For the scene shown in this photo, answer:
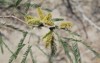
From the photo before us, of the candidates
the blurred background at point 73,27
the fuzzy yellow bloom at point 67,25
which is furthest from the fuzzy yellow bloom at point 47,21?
the blurred background at point 73,27

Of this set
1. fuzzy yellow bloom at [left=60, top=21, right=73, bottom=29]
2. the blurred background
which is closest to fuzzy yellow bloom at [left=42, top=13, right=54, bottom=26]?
fuzzy yellow bloom at [left=60, top=21, right=73, bottom=29]

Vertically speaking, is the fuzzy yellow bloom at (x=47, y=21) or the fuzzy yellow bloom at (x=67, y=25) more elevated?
the fuzzy yellow bloom at (x=47, y=21)

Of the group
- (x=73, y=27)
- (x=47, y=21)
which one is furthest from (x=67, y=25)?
(x=73, y=27)

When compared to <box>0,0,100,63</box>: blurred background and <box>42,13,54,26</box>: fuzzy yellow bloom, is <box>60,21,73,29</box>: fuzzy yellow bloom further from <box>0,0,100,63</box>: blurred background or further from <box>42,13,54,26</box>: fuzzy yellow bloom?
<box>0,0,100,63</box>: blurred background

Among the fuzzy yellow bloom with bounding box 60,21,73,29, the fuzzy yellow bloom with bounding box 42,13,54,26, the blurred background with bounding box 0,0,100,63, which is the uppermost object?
the fuzzy yellow bloom with bounding box 42,13,54,26

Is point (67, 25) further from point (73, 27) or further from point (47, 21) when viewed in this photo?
point (73, 27)

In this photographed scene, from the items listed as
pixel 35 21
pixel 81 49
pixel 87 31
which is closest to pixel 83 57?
pixel 81 49

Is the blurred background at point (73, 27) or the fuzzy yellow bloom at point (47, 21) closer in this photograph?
the fuzzy yellow bloom at point (47, 21)

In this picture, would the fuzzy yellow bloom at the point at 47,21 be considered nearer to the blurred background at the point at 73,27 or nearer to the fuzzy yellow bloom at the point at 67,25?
the fuzzy yellow bloom at the point at 67,25

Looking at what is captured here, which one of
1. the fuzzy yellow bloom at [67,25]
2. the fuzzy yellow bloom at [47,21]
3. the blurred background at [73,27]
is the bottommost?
the blurred background at [73,27]

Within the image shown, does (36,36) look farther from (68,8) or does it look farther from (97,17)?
(97,17)

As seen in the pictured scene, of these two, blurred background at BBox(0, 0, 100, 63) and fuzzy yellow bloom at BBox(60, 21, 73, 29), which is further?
blurred background at BBox(0, 0, 100, 63)
